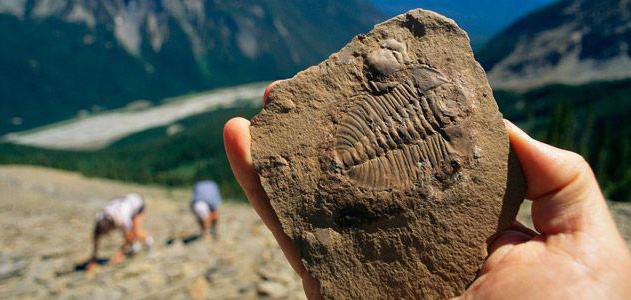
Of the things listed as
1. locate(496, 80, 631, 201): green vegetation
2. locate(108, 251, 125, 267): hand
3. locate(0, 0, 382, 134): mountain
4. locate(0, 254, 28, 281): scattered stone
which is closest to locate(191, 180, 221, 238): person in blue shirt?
locate(108, 251, 125, 267): hand

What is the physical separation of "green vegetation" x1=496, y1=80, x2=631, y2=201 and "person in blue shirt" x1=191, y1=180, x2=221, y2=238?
2286 centimetres

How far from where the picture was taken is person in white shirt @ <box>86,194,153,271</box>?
880 centimetres

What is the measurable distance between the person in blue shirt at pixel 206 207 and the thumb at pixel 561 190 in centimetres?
832

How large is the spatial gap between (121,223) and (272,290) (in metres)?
3.96

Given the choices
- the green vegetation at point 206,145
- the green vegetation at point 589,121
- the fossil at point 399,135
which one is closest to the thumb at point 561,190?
the fossil at point 399,135

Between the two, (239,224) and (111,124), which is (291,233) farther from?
(111,124)

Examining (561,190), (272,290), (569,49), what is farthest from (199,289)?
(569,49)

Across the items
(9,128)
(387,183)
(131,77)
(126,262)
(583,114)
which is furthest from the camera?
(131,77)

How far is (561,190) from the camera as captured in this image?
3490mm

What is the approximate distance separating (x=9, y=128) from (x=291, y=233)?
493ft

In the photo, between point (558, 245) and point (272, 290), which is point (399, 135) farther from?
point (272, 290)

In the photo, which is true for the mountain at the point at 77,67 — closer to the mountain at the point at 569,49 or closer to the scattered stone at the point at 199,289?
the mountain at the point at 569,49

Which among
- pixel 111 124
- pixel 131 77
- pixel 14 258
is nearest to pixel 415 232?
pixel 14 258

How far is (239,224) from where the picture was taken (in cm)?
1345
